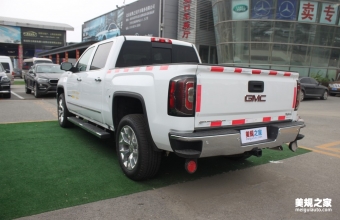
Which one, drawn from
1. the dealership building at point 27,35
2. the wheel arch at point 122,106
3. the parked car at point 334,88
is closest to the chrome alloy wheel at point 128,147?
the wheel arch at point 122,106

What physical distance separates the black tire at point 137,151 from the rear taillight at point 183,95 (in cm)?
71

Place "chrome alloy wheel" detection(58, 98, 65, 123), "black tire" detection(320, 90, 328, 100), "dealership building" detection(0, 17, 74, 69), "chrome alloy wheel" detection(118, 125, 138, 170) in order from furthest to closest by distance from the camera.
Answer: "dealership building" detection(0, 17, 74, 69), "black tire" detection(320, 90, 328, 100), "chrome alloy wheel" detection(58, 98, 65, 123), "chrome alloy wheel" detection(118, 125, 138, 170)

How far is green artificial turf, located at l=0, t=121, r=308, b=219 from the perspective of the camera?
10.6 feet

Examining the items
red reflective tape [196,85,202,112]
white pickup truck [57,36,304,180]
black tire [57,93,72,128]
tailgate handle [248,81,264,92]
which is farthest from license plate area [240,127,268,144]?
black tire [57,93,72,128]

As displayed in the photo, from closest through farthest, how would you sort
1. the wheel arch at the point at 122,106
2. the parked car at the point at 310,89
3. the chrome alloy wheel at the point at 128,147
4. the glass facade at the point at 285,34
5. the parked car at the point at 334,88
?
the chrome alloy wheel at the point at 128,147
the wheel arch at the point at 122,106
the parked car at the point at 310,89
the parked car at the point at 334,88
the glass facade at the point at 285,34

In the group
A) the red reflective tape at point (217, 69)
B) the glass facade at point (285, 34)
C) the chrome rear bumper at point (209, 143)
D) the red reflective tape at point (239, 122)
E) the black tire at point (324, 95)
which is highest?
the glass facade at point (285, 34)

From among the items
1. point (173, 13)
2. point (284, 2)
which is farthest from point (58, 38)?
point (284, 2)

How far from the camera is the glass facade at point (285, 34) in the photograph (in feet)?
79.3

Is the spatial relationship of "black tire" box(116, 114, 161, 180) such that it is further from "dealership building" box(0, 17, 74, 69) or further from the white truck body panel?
"dealership building" box(0, 17, 74, 69)

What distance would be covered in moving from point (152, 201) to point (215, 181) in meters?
1.06

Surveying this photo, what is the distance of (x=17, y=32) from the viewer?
4800 cm

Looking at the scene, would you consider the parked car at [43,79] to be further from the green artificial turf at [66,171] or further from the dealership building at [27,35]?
the dealership building at [27,35]

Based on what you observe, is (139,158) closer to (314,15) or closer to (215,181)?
(215,181)

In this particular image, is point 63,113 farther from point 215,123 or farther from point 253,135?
point 253,135
